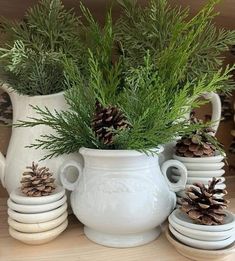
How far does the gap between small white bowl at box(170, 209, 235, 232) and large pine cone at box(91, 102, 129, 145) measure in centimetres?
13

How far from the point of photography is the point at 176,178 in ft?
1.79

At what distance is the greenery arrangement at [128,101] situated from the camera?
1.43 ft

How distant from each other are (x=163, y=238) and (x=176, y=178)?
96 mm

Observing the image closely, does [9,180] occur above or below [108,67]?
below

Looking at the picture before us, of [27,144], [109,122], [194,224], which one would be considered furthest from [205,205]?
Answer: [27,144]

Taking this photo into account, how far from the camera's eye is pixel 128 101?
45 cm

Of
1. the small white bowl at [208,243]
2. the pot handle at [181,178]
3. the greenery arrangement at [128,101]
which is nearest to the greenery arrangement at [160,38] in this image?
the greenery arrangement at [128,101]

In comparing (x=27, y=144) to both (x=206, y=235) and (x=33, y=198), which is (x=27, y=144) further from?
(x=206, y=235)

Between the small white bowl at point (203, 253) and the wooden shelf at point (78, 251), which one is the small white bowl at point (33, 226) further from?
the small white bowl at point (203, 253)

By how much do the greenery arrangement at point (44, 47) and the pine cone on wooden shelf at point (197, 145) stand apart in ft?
0.64

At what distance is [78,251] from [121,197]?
0.30ft

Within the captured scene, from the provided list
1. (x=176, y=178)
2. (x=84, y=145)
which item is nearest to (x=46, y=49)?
(x=84, y=145)

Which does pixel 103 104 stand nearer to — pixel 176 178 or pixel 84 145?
pixel 84 145

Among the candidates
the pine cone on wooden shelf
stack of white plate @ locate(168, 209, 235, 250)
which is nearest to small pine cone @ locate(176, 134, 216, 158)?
the pine cone on wooden shelf
